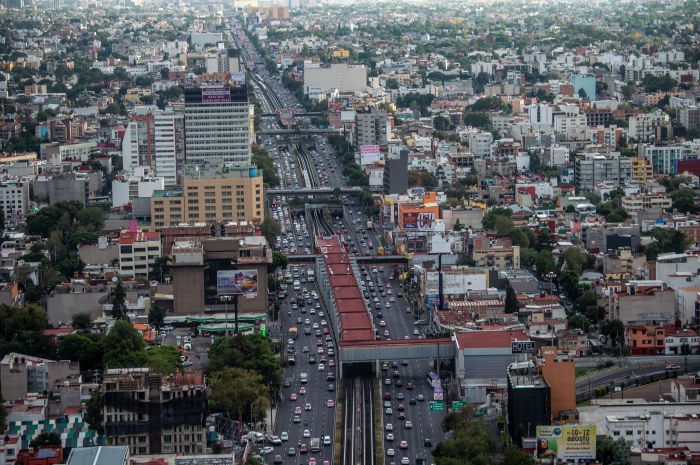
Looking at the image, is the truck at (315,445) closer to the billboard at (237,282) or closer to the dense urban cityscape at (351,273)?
the dense urban cityscape at (351,273)

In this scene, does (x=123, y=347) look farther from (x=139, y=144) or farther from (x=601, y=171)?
(x=601, y=171)

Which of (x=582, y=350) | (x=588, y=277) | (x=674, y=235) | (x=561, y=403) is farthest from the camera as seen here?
(x=674, y=235)

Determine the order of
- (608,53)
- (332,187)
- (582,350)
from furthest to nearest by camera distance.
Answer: (608,53)
(332,187)
(582,350)

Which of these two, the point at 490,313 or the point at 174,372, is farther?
the point at 490,313

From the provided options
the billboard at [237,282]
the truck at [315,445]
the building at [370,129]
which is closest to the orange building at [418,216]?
the billboard at [237,282]

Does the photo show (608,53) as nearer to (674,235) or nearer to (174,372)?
(674,235)

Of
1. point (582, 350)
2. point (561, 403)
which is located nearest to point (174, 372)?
point (561, 403)
